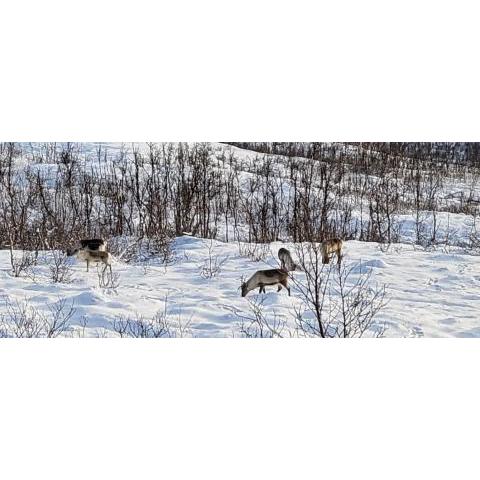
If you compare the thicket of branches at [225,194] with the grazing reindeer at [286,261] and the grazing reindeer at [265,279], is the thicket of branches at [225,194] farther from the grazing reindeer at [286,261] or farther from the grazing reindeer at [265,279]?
the grazing reindeer at [265,279]

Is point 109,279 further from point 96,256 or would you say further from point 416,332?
point 416,332

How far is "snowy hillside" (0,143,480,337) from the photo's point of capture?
5.95 meters

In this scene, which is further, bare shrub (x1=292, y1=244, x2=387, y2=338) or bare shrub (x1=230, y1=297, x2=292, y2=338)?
bare shrub (x1=230, y1=297, x2=292, y2=338)

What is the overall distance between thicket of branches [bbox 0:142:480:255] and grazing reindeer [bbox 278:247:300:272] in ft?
5.65

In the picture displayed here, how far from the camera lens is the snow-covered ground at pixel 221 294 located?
5930 mm

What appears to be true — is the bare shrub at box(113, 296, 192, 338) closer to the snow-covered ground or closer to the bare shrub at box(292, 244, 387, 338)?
the snow-covered ground

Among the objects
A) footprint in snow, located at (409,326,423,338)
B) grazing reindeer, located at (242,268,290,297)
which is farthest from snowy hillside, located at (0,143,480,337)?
grazing reindeer, located at (242,268,290,297)

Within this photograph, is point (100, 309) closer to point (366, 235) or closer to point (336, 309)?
point (336, 309)

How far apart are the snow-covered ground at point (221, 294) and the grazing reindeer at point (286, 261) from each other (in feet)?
0.49

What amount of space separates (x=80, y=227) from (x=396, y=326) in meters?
7.21

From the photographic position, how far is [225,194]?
597 inches

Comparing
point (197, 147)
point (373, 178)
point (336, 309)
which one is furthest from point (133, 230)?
point (373, 178)

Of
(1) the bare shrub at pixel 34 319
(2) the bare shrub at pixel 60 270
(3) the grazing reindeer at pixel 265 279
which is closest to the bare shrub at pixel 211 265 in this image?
(3) the grazing reindeer at pixel 265 279

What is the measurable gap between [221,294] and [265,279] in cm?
61
